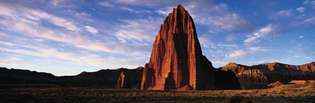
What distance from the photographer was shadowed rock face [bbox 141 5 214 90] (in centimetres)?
10806

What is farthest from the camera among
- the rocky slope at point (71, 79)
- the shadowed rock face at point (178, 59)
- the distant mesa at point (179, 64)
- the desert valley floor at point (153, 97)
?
the rocky slope at point (71, 79)

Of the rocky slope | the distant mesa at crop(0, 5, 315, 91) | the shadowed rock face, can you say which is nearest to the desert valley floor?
the distant mesa at crop(0, 5, 315, 91)

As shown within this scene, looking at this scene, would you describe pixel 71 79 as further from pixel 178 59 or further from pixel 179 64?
pixel 179 64

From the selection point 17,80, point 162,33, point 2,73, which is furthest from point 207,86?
point 2,73

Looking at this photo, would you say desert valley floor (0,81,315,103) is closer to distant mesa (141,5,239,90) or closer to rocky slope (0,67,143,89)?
distant mesa (141,5,239,90)

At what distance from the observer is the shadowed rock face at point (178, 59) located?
108m

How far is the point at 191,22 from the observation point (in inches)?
4370

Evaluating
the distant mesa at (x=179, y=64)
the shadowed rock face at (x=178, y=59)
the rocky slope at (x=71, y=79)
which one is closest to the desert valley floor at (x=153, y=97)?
the distant mesa at (x=179, y=64)

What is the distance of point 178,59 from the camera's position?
111 meters

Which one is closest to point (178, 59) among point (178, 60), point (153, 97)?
point (178, 60)

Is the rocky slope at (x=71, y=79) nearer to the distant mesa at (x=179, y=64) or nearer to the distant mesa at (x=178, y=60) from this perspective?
the distant mesa at (x=179, y=64)

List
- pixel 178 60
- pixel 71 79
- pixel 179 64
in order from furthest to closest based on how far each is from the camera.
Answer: pixel 71 79 → pixel 178 60 → pixel 179 64

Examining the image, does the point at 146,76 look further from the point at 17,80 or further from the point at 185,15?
the point at 17,80

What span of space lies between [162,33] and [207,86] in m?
22.1
